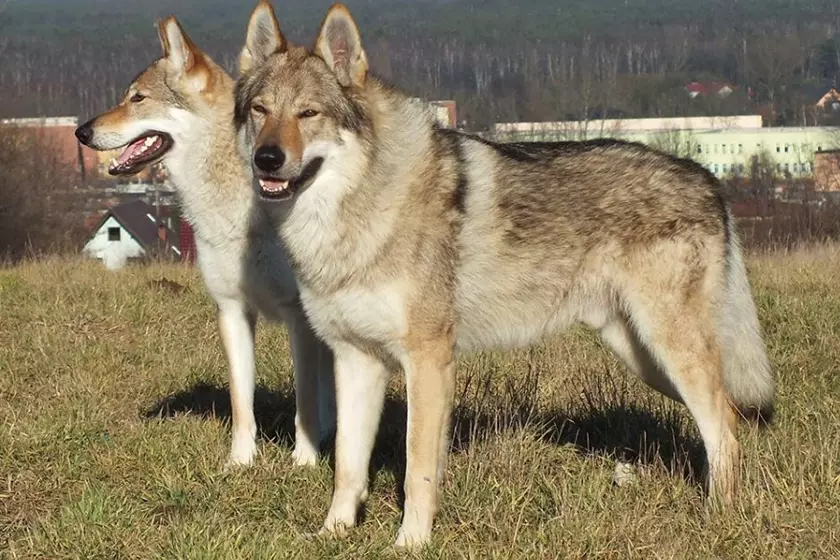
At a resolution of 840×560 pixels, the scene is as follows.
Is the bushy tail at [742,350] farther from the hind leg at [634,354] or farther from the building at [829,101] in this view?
the building at [829,101]

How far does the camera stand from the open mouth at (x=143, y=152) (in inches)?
228

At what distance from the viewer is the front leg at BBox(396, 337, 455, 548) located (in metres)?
4.29

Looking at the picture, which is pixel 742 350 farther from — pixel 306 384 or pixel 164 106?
pixel 164 106

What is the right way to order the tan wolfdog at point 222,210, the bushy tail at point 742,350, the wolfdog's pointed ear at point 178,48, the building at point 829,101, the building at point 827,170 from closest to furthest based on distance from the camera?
the bushy tail at point 742,350 < the tan wolfdog at point 222,210 < the wolfdog's pointed ear at point 178,48 < the building at point 827,170 < the building at point 829,101

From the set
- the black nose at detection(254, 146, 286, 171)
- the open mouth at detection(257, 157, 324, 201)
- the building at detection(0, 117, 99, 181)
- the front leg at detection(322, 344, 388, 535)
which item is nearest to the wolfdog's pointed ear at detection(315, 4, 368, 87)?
the open mouth at detection(257, 157, 324, 201)

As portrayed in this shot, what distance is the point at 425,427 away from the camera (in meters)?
4.33

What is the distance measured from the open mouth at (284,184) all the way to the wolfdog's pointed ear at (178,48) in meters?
1.70

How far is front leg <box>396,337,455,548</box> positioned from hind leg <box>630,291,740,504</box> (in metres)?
0.92

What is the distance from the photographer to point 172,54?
5.80 m

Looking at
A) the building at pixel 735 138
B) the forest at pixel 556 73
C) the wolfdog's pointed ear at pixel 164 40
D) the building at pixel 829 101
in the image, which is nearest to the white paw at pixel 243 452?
the wolfdog's pointed ear at pixel 164 40

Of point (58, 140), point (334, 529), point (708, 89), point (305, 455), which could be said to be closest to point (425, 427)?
point (334, 529)

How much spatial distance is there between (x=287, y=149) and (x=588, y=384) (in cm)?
284

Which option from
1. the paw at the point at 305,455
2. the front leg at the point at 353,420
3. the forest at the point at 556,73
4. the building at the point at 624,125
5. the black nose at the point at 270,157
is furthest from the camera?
the forest at the point at 556,73

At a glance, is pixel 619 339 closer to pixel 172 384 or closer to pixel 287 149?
pixel 287 149
